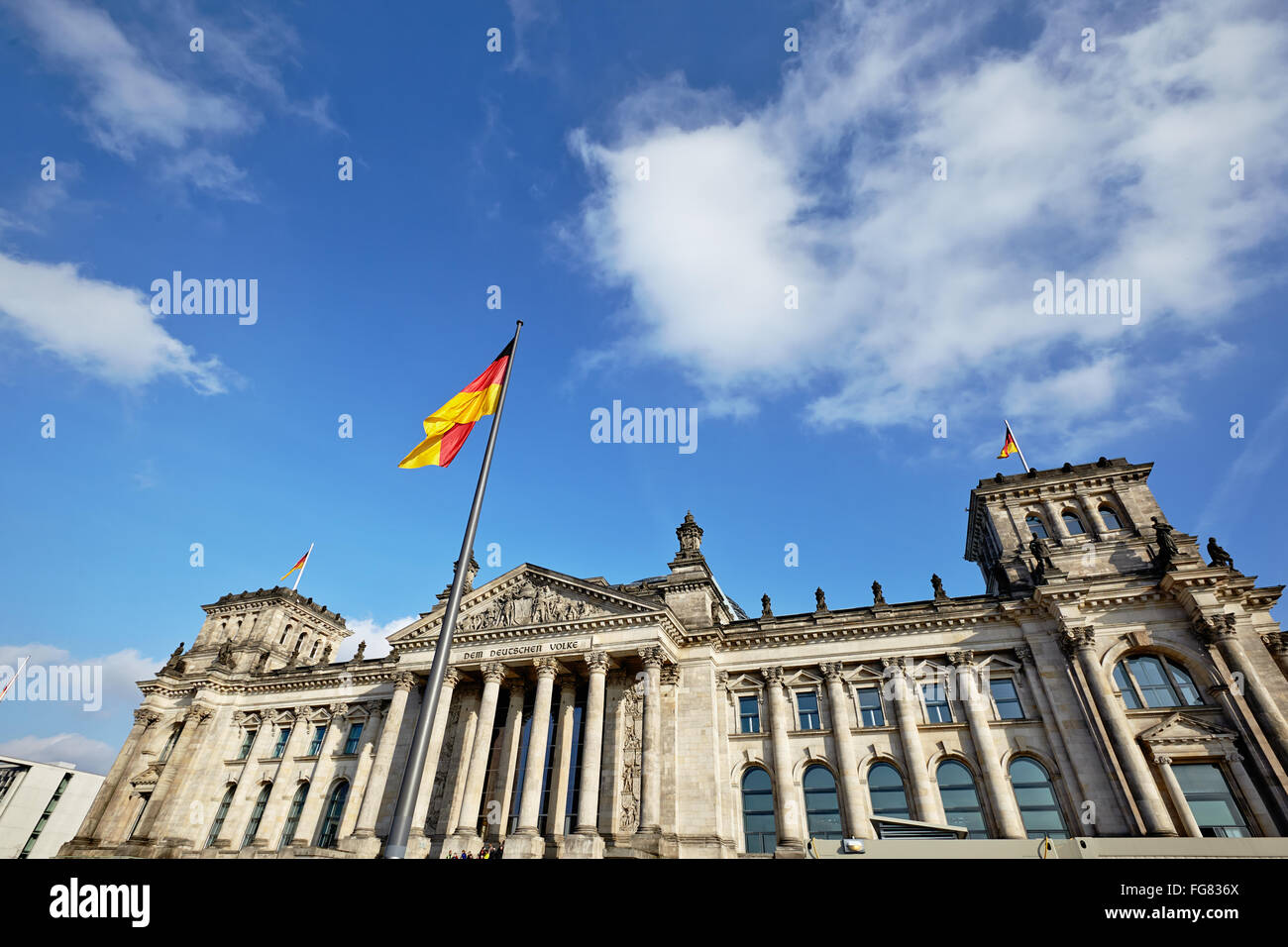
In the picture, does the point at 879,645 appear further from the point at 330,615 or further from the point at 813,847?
the point at 330,615

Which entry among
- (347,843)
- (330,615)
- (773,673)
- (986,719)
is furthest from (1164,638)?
(330,615)

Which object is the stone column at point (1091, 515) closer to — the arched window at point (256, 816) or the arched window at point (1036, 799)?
the arched window at point (1036, 799)

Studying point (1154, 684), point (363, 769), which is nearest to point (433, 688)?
point (1154, 684)

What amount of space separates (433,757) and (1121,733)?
34009mm

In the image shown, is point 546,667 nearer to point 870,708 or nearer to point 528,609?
point 528,609

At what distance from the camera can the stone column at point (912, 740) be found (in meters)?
28.4

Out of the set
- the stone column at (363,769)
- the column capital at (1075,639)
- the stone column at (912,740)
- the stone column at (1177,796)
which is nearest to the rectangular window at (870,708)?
the stone column at (912,740)

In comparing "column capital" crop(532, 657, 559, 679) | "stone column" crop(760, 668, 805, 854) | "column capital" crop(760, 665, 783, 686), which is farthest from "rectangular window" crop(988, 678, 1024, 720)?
"column capital" crop(532, 657, 559, 679)

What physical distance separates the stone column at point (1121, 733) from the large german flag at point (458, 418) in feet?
95.2

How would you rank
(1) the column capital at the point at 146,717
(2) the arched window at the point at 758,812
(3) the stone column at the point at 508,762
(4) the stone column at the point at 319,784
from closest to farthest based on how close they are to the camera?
(2) the arched window at the point at 758,812 → (3) the stone column at the point at 508,762 → (4) the stone column at the point at 319,784 → (1) the column capital at the point at 146,717

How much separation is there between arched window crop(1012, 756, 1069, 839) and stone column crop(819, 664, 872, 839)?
264 inches

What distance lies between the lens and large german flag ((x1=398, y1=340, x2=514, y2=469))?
56.0 ft

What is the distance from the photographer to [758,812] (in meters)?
31.4
